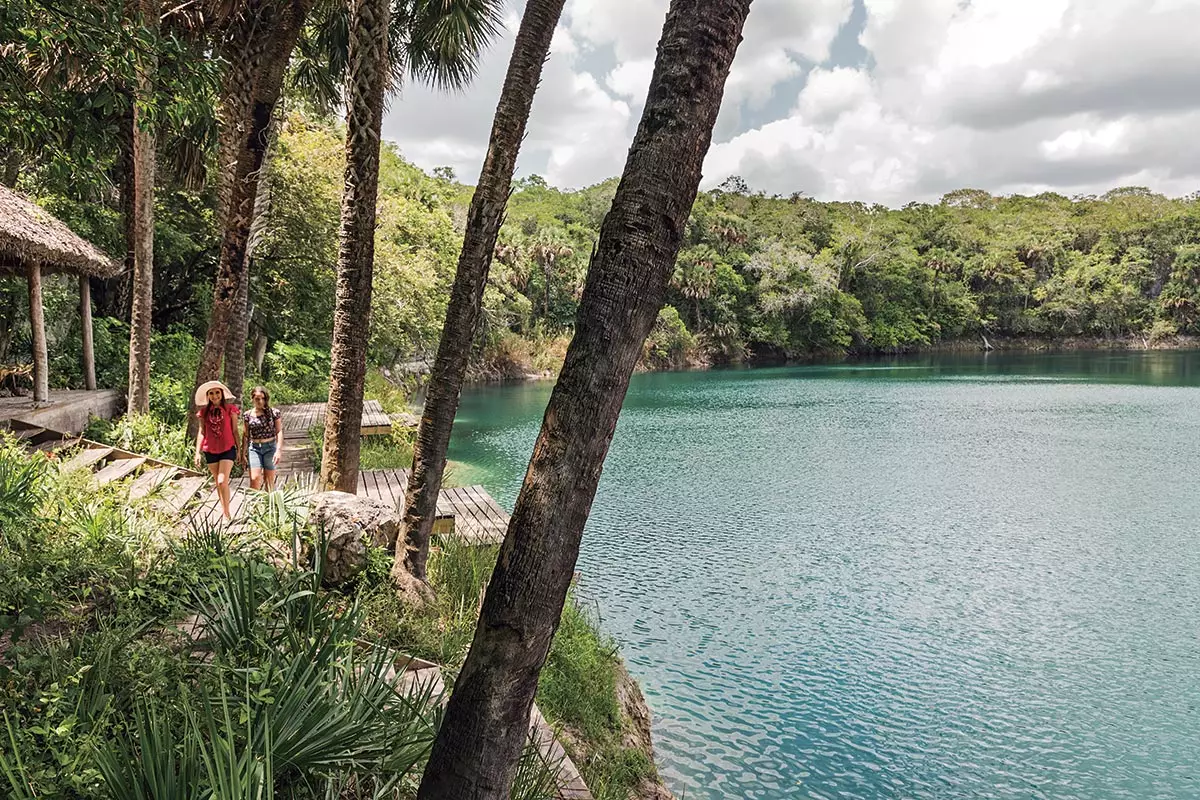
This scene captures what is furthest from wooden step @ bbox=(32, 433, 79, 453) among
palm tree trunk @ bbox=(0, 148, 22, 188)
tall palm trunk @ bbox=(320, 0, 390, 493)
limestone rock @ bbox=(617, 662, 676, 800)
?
palm tree trunk @ bbox=(0, 148, 22, 188)

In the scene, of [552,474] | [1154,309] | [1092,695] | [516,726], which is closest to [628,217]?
[552,474]

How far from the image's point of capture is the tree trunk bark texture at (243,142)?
8453 millimetres

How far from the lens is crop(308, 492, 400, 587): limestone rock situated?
4.61 m

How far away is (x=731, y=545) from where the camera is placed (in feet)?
36.2

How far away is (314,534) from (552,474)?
123 inches

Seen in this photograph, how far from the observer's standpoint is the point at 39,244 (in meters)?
8.78

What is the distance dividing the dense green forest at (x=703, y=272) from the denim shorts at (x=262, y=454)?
15.8ft

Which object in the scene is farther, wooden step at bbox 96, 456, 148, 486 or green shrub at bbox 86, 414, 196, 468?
green shrub at bbox 86, 414, 196, 468

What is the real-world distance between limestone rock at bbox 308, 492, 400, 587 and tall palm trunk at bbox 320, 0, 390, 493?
0.95 meters

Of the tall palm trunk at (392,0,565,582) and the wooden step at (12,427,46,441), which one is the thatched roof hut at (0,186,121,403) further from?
the tall palm trunk at (392,0,565,582)

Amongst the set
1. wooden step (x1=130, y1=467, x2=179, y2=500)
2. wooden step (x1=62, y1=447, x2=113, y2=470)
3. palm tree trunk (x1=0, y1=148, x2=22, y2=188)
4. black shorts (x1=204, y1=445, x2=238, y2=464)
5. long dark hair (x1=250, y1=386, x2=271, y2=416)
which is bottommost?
wooden step (x1=130, y1=467, x2=179, y2=500)

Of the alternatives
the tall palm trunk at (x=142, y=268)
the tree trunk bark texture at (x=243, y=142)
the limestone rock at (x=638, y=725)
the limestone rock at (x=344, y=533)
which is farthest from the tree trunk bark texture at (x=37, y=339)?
the limestone rock at (x=638, y=725)

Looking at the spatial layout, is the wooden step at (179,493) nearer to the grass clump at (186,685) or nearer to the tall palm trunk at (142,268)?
the grass clump at (186,685)

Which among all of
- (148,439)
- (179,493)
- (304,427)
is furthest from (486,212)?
(304,427)
